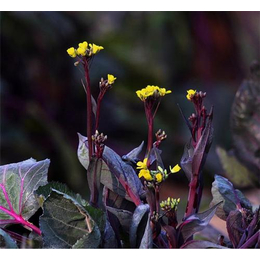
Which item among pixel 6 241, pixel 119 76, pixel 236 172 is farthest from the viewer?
pixel 119 76

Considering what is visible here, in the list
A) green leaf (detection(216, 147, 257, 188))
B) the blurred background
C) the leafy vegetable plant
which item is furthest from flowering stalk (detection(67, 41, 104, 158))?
the blurred background

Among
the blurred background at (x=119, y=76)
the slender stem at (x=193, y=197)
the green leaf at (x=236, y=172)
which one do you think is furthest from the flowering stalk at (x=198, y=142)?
the blurred background at (x=119, y=76)

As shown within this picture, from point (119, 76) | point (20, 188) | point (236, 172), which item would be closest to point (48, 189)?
point (20, 188)

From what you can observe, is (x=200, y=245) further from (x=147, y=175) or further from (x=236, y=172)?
(x=236, y=172)

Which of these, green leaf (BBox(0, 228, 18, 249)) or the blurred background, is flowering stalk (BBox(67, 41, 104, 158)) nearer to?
green leaf (BBox(0, 228, 18, 249))

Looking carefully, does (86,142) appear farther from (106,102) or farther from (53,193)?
(106,102)

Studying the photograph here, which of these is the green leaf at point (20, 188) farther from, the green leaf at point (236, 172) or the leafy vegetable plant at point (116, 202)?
the green leaf at point (236, 172)

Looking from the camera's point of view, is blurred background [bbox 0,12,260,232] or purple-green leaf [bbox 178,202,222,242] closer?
purple-green leaf [bbox 178,202,222,242]
